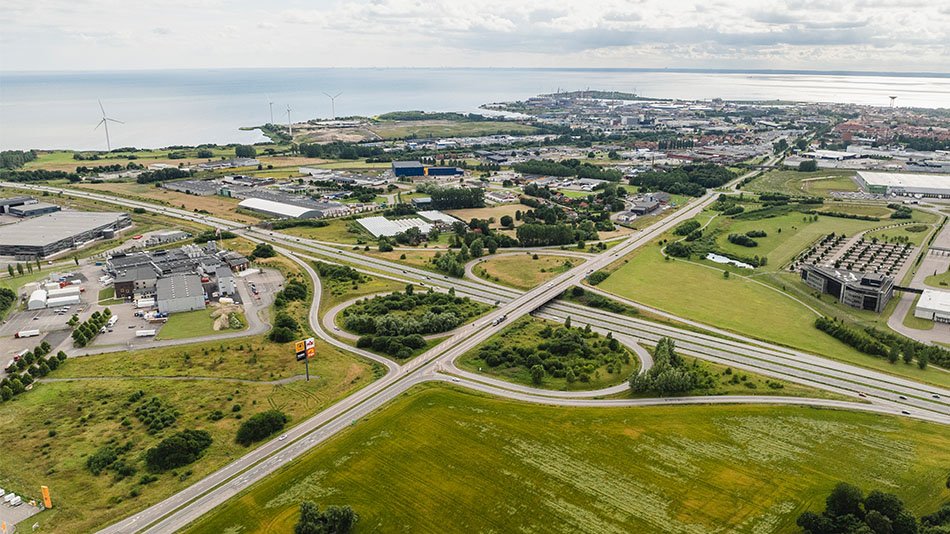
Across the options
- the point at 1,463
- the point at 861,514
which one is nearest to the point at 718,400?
the point at 861,514

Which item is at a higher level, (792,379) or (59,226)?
(59,226)

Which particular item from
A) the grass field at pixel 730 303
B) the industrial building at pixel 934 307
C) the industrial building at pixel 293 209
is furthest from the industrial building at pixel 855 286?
the industrial building at pixel 293 209

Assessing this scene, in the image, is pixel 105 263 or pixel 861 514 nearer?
pixel 861 514

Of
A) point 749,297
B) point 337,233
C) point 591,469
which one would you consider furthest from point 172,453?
point 749,297

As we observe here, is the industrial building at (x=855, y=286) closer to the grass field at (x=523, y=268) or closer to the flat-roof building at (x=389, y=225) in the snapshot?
the grass field at (x=523, y=268)

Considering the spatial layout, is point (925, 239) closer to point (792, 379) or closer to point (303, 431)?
point (792, 379)

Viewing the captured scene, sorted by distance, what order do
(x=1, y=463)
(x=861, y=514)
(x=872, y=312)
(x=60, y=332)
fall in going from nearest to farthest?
(x=861, y=514) < (x=1, y=463) < (x=60, y=332) < (x=872, y=312)

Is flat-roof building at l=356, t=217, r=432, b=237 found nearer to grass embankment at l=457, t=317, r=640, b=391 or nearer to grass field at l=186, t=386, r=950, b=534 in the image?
grass embankment at l=457, t=317, r=640, b=391
